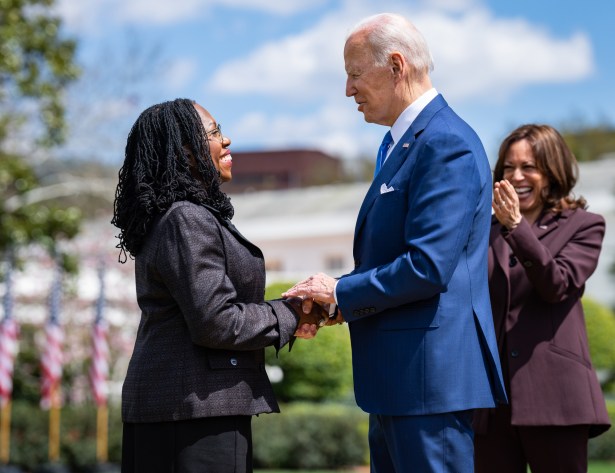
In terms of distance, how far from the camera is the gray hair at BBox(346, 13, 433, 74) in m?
3.78

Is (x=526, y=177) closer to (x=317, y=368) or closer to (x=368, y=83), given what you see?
(x=368, y=83)

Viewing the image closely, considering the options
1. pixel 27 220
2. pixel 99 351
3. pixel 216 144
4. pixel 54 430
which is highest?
pixel 27 220

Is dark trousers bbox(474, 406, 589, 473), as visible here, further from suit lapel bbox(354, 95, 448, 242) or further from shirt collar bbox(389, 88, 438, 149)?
shirt collar bbox(389, 88, 438, 149)

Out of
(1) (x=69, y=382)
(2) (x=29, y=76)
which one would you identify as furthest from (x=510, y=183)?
(1) (x=69, y=382)

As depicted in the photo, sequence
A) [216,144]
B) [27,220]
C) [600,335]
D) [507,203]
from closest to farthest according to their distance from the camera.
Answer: [216,144] → [507,203] → [27,220] → [600,335]

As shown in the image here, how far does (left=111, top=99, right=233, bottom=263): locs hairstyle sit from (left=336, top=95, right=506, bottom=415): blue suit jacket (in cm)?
66

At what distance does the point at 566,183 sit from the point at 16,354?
46.4ft

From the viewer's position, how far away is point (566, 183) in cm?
488

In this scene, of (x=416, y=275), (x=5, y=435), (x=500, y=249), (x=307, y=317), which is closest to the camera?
(x=416, y=275)

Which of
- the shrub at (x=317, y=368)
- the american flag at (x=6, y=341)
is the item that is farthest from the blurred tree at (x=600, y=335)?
the american flag at (x=6, y=341)

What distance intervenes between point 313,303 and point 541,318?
115cm

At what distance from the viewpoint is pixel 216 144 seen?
4035 millimetres

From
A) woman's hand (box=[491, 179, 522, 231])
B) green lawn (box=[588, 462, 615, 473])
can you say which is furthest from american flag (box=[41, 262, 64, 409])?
woman's hand (box=[491, 179, 522, 231])

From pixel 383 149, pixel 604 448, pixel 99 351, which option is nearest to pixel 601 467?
pixel 604 448
